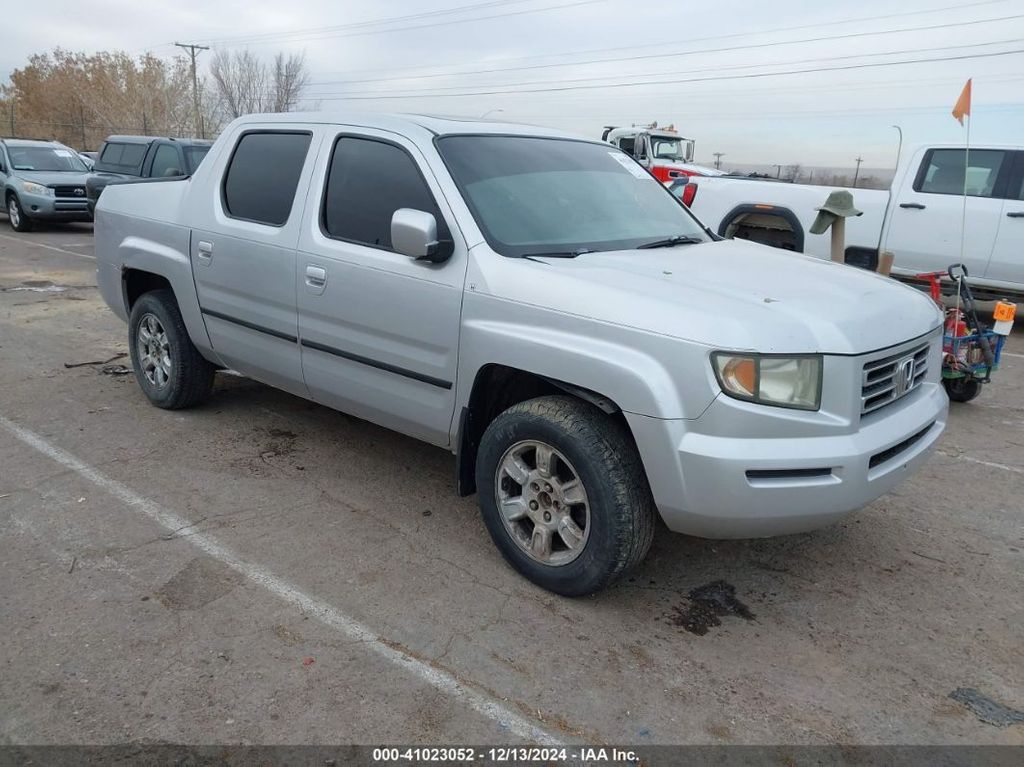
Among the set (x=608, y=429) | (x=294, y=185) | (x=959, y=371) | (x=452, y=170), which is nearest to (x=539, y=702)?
(x=608, y=429)

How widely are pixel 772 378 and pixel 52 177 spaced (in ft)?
55.5

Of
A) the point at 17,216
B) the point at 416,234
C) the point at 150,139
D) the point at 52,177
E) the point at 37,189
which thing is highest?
the point at 150,139

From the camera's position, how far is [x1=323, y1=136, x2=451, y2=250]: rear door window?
3.85 metres

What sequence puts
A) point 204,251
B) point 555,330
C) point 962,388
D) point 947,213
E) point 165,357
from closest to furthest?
point 555,330 < point 204,251 < point 165,357 < point 962,388 < point 947,213

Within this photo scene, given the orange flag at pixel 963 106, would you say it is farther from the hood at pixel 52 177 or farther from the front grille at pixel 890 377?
the hood at pixel 52 177

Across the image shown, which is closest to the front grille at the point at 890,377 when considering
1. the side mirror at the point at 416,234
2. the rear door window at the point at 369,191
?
the side mirror at the point at 416,234

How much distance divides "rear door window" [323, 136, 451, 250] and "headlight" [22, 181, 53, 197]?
14.2 metres

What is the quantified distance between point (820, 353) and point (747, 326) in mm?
284

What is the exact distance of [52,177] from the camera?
629 inches

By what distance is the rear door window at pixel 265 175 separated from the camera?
442 centimetres

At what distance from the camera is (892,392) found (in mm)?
3260

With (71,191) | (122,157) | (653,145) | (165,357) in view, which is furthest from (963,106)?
(71,191)

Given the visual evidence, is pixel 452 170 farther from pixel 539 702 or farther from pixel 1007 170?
pixel 1007 170

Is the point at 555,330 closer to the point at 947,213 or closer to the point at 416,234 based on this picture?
the point at 416,234
